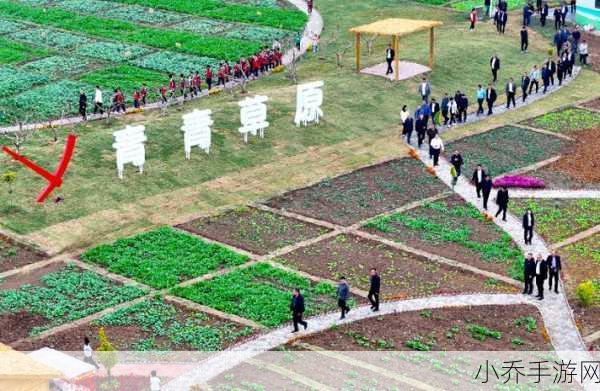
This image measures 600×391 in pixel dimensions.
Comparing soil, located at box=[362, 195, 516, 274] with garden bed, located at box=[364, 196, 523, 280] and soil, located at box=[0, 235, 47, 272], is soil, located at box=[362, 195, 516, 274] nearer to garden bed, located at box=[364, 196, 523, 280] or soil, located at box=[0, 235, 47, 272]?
garden bed, located at box=[364, 196, 523, 280]

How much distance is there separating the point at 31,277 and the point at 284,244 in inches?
330

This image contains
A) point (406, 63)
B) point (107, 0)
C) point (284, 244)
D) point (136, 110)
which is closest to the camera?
point (284, 244)

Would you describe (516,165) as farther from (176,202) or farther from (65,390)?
(65,390)

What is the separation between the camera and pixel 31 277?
38594 mm

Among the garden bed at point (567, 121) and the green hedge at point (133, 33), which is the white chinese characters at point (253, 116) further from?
the green hedge at point (133, 33)

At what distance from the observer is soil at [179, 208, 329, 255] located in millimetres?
41375

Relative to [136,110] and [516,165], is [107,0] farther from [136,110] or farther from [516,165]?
[516,165]

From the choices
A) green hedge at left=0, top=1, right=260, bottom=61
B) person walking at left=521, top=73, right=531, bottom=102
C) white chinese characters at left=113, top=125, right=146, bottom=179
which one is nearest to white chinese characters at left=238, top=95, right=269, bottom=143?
white chinese characters at left=113, top=125, right=146, bottom=179

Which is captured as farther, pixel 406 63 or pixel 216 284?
pixel 406 63

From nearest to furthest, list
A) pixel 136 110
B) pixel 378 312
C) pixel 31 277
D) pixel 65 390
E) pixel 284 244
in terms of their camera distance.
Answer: pixel 65 390 → pixel 378 312 → pixel 31 277 → pixel 284 244 → pixel 136 110

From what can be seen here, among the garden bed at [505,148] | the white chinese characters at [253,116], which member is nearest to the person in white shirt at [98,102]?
the white chinese characters at [253,116]

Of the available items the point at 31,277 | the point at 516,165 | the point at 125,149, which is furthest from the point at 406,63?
the point at 31,277

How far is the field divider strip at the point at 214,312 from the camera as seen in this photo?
3534cm

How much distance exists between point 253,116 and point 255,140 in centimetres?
101
